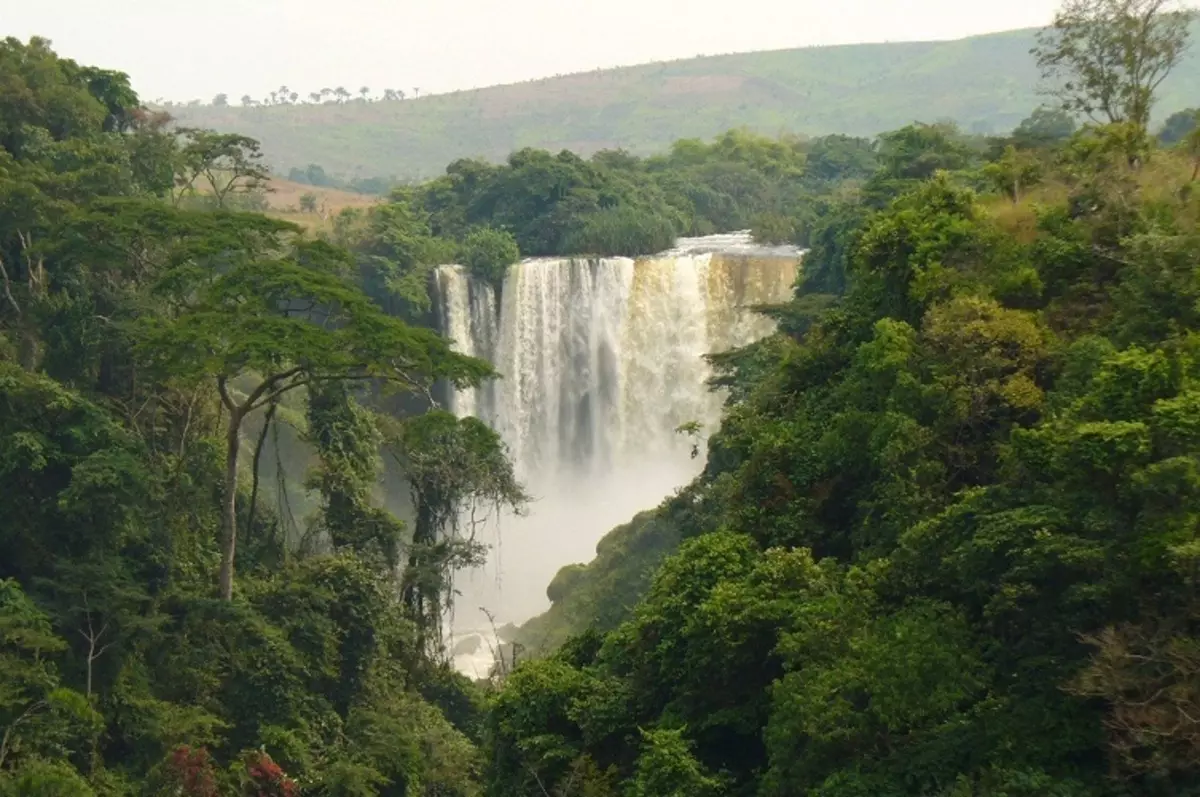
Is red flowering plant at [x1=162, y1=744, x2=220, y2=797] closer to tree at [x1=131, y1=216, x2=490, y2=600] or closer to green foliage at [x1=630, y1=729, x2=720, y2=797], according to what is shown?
tree at [x1=131, y1=216, x2=490, y2=600]

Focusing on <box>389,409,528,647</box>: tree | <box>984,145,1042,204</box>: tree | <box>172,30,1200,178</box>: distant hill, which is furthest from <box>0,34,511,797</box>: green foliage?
<box>172,30,1200,178</box>: distant hill

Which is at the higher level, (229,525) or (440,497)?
(229,525)

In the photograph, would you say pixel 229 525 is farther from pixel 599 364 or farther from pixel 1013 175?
pixel 599 364

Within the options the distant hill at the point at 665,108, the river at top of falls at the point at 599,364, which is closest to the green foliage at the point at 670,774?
the river at top of falls at the point at 599,364

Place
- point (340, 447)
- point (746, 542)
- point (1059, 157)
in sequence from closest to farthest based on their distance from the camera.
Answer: point (746, 542)
point (1059, 157)
point (340, 447)

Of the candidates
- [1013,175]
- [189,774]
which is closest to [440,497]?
[189,774]

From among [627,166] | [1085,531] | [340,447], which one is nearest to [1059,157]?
[1085,531]

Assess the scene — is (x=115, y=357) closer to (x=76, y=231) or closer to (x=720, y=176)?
(x=76, y=231)
